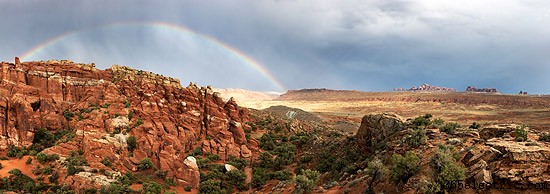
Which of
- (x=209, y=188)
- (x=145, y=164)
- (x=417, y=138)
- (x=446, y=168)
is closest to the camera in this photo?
(x=446, y=168)

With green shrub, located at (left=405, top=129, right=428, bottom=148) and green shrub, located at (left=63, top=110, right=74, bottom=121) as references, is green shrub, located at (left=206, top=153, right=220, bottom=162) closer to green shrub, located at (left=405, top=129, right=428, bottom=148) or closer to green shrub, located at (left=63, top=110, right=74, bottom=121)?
green shrub, located at (left=63, top=110, right=74, bottom=121)

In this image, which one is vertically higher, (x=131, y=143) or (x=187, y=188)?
(x=131, y=143)

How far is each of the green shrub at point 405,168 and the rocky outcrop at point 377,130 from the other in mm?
9832

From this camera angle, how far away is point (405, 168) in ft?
71.5

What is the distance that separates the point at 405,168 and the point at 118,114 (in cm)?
3520

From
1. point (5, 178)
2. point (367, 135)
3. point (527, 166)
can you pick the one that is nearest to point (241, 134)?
point (367, 135)

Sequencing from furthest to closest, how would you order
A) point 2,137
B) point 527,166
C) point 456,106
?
point 456,106 → point 2,137 → point 527,166

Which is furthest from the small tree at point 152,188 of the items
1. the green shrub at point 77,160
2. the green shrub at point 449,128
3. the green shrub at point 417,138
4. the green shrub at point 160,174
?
the green shrub at point 449,128

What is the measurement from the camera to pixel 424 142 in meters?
26.2

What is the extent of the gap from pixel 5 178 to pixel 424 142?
3707 centimetres

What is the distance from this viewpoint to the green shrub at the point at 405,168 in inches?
847

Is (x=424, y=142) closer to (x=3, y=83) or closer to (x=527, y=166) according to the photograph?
(x=527, y=166)

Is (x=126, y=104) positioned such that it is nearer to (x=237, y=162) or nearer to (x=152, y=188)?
(x=152, y=188)

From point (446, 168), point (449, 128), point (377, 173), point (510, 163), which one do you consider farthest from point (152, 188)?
point (510, 163)
